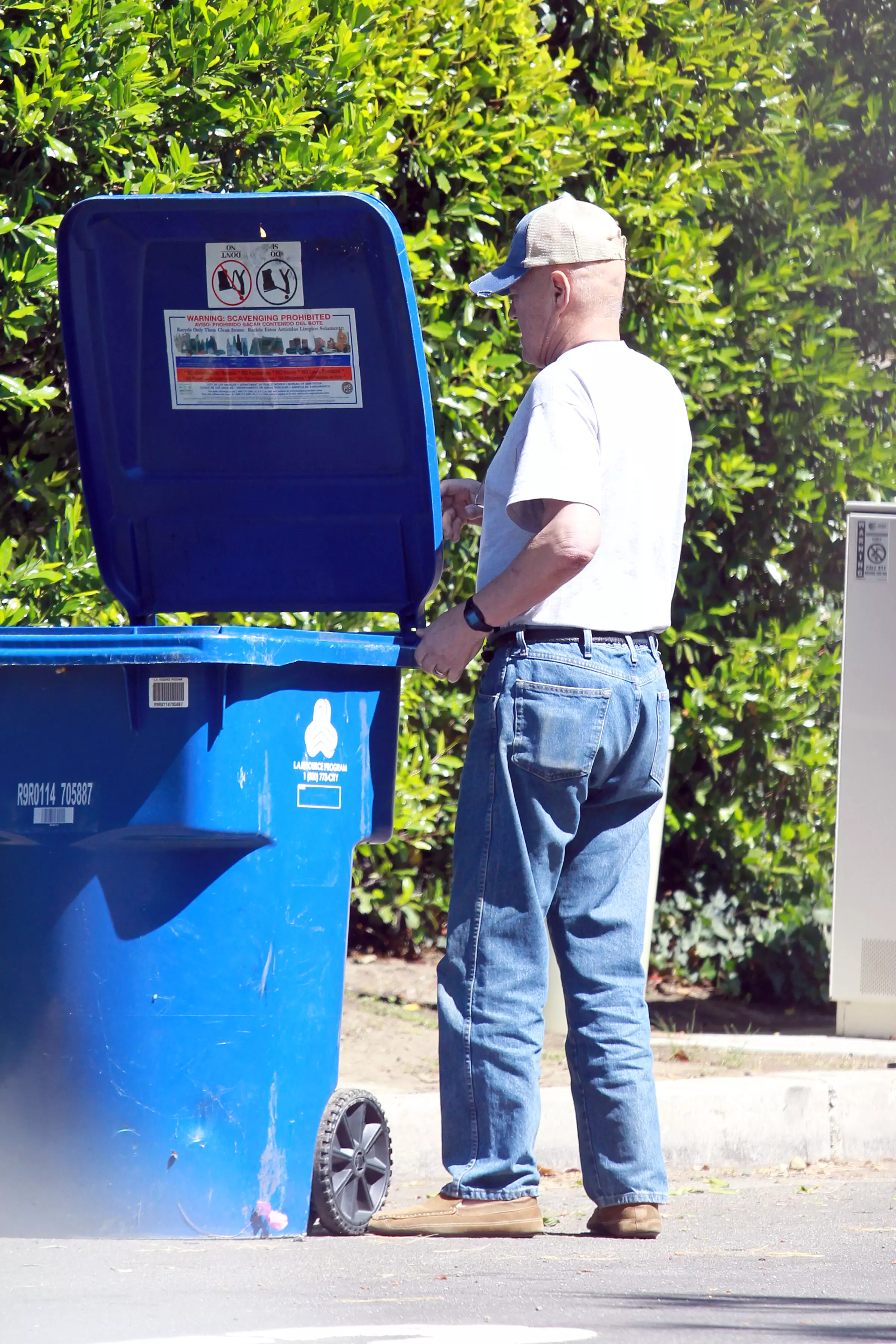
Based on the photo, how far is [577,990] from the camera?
Answer: 3.74 metres

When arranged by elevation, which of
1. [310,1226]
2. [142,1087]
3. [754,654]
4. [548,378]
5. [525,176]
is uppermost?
[525,176]

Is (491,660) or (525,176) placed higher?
(525,176)

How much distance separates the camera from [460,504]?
4.17 metres

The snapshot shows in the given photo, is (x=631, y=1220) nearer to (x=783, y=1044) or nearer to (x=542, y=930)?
(x=542, y=930)

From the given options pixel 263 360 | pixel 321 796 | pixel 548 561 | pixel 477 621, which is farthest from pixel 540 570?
pixel 263 360

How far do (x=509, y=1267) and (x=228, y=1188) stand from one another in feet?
1.73

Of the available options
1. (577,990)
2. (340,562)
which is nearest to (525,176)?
(340,562)

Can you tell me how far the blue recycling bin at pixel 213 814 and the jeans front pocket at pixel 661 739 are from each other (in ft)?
1.68

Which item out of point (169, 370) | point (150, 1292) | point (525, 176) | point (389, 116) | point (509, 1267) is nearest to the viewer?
point (150, 1292)

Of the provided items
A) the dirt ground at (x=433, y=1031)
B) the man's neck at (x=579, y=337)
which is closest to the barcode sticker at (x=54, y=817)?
the man's neck at (x=579, y=337)

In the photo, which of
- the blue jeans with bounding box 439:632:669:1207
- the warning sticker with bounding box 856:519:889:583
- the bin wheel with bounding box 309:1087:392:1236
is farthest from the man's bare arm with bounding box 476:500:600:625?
the warning sticker with bounding box 856:519:889:583

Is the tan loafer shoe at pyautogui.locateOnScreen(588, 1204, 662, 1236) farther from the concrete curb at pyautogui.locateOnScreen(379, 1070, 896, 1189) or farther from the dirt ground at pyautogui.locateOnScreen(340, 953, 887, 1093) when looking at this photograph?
the dirt ground at pyautogui.locateOnScreen(340, 953, 887, 1093)

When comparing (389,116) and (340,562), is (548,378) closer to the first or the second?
(340,562)

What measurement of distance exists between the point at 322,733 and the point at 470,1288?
1.05 m
